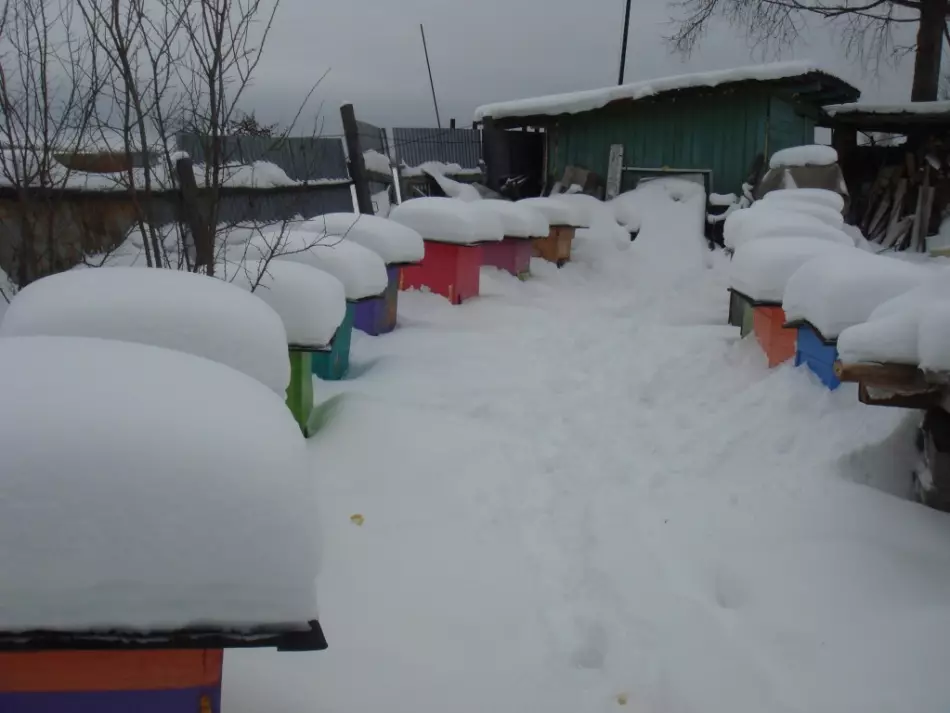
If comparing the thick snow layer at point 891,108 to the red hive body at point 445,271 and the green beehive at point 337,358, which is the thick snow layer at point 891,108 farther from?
the green beehive at point 337,358

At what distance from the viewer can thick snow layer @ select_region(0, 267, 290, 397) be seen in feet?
7.72

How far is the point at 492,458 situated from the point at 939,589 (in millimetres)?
1928

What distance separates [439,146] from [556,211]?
538 centimetres

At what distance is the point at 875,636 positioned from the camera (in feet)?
8.07

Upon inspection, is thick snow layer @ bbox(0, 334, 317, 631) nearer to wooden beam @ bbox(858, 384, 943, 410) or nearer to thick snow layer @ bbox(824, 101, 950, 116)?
wooden beam @ bbox(858, 384, 943, 410)

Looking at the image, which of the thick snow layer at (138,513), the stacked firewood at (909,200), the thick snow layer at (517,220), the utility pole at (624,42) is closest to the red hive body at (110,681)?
the thick snow layer at (138,513)

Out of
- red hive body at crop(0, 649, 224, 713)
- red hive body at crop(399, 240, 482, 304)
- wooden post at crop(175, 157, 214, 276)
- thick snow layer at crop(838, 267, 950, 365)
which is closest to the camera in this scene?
red hive body at crop(0, 649, 224, 713)

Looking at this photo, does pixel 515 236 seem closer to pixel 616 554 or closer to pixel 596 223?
pixel 596 223

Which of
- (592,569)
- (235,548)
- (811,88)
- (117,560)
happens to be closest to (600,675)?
(592,569)

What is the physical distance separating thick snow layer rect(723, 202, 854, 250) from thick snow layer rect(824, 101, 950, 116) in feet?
21.8

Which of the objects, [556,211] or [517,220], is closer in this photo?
[517,220]

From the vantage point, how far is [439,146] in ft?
48.2

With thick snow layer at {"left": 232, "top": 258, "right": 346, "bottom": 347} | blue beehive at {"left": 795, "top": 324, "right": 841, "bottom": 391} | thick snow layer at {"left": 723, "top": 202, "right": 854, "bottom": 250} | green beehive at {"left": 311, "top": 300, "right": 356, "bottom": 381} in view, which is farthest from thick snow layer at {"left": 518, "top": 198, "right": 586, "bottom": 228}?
thick snow layer at {"left": 232, "top": 258, "right": 346, "bottom": 347}

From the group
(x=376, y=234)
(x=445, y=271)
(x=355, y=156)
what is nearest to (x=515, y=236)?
(x=445, y=271)
